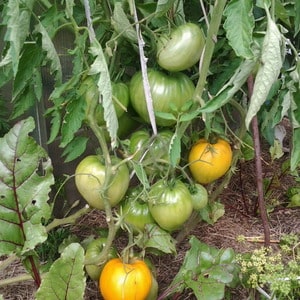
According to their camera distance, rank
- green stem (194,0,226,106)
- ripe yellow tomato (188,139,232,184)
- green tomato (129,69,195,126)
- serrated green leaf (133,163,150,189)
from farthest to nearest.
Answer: ripe yellow tomato (188,139,232,184) → green tomato (129,69,195,126) → serrated green leaf (133,163,150,189) → green stem (194,0,226,106)

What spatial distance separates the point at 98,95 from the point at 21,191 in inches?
10.7

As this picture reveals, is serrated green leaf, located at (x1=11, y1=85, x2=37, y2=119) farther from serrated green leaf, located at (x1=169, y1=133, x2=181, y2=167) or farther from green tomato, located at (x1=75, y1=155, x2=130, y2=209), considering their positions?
serrated green leaf, located at (x1=169, y1=133, x2=181, y2=167)

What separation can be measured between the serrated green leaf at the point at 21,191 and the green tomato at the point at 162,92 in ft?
0.77

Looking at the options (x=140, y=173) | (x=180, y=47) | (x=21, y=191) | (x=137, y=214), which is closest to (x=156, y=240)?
(x=137, y=214)

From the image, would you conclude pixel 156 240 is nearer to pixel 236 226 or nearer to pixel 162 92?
pixel 162 92

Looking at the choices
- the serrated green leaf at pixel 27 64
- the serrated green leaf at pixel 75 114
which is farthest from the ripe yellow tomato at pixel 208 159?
the serrated green leaf at pixel 27 64

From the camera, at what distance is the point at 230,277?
110 cm

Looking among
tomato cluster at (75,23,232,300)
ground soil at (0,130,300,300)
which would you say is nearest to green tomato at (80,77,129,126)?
tomato cluster at (75,23,232,300)

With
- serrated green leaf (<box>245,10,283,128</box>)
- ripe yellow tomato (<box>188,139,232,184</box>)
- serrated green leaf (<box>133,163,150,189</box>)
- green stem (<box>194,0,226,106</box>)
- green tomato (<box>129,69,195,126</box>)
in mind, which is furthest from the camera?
ripe yellow tomato (<box>188,139,232,184</box>)

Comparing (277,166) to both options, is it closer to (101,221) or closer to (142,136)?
(101,221)

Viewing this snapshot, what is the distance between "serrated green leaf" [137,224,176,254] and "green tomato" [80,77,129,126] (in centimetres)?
27

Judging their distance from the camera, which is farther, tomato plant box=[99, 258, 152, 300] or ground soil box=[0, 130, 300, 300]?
ground soil box=[0, 130, 300, 300]

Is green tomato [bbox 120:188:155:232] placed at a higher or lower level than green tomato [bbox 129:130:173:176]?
lower

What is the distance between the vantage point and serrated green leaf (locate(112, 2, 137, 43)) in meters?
1.00
